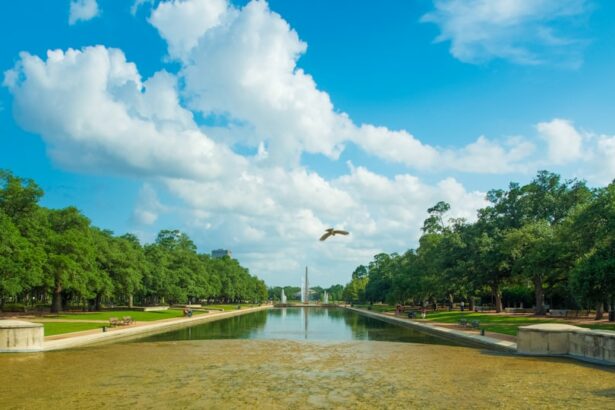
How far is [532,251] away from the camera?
46812 mm

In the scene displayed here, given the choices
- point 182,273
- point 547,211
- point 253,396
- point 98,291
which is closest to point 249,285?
point 182,273

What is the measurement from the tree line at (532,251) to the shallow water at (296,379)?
12.1m

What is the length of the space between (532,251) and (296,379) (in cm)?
3433

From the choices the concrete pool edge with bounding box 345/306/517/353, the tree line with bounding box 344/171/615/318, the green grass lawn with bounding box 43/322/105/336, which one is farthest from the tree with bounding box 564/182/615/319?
the green grass lawn with bounding box 43/322/105/336

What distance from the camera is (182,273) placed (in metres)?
89.6

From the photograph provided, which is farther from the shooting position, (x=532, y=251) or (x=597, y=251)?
(x=532, y=251)

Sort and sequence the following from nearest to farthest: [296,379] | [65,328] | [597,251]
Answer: [296,379] → [597,251] → [65,328]

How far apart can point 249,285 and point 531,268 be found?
11010 centimetres

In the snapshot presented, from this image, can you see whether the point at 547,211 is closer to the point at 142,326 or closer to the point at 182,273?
the point at 142,326

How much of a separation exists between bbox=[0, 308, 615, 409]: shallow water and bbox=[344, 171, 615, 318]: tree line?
39.7 ft

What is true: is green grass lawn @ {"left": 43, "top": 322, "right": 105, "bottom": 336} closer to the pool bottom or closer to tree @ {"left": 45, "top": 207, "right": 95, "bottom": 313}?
the pool bottom

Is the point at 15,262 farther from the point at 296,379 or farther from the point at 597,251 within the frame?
the point at 597,251

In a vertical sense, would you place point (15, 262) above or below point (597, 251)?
below

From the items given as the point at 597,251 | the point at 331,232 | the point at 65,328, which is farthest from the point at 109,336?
the point at 597,251
